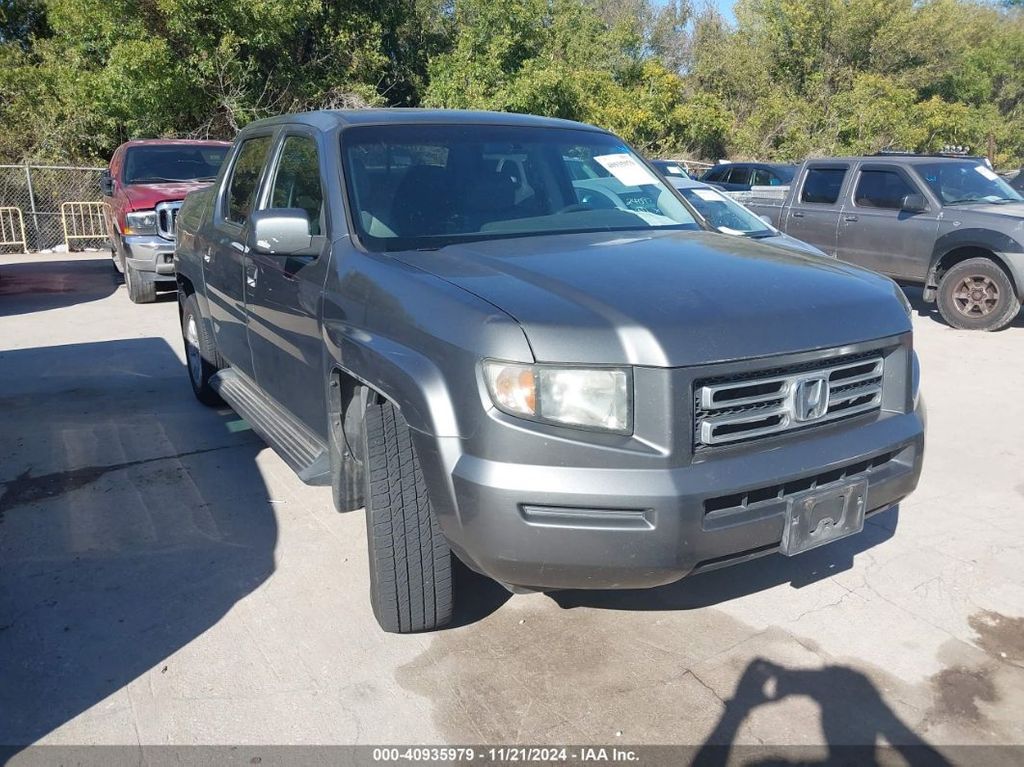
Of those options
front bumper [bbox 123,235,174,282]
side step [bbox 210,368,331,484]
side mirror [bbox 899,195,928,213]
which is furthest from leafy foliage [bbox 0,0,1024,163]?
side step [bbox 210,368,331,484]

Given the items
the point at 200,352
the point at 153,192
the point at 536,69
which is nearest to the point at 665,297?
the point at 200,352

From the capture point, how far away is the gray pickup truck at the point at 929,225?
8820 millimetres

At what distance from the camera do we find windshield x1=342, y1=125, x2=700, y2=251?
139 inches

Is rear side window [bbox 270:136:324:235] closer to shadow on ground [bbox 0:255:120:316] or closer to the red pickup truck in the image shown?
the red pickup truck

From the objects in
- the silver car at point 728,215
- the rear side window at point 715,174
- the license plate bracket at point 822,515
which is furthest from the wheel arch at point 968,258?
the rear side window at point 715,174

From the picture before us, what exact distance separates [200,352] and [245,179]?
1.60 metres

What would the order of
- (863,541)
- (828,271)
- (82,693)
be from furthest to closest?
(863,541)
(828,271)
(82,693)

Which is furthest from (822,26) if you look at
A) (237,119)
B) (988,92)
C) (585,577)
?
(585,577)

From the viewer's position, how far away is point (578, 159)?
4184 mm

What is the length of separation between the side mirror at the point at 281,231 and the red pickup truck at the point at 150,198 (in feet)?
21.2

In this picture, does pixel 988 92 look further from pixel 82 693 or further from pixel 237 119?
pixel 82 693

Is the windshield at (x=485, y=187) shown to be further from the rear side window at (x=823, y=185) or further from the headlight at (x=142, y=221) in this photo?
the rear side window at (x=823, y=185)

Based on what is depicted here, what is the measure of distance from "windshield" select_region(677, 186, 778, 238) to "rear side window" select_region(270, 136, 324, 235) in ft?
14.5

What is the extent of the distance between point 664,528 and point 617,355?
52 cm
